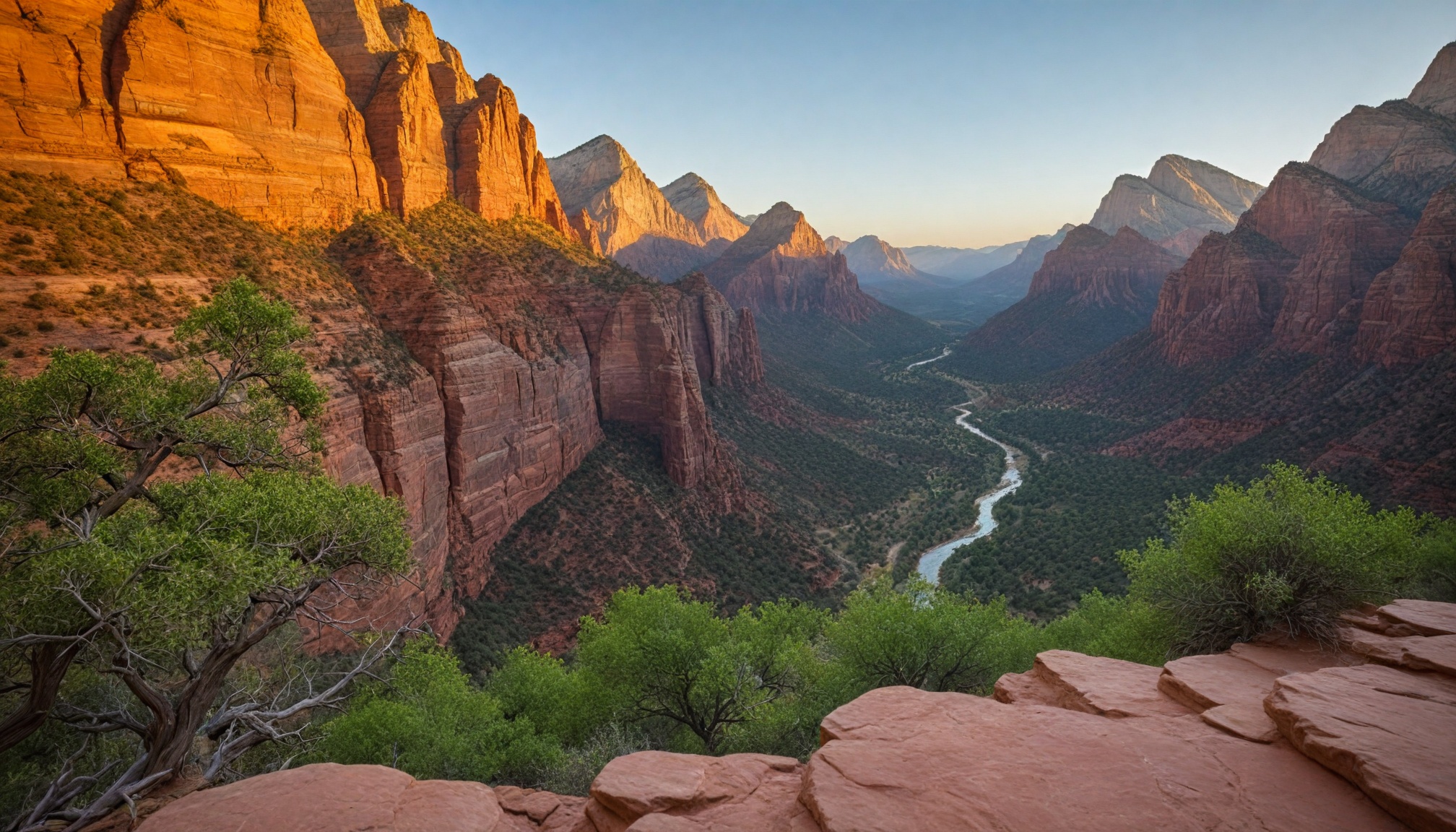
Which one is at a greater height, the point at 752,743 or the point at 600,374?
the point at 600,374

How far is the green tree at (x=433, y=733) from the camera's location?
15.5 metres

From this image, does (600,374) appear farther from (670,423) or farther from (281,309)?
(281,309)

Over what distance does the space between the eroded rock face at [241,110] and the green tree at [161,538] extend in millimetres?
20764

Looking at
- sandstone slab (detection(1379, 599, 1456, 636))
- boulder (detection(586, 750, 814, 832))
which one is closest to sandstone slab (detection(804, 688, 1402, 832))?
boulder (detection(586, 750, 814, 832))

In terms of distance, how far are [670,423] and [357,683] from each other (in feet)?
108

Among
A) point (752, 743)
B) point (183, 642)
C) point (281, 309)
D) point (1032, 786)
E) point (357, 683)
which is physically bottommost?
point (752, 743)

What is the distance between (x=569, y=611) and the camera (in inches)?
1373

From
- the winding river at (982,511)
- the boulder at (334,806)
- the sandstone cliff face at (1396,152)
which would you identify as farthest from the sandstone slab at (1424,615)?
the sandstone cliff face at (1396,152)

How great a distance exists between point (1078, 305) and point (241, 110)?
543 feet

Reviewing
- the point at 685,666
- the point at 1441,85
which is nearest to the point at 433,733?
the point at 685,666

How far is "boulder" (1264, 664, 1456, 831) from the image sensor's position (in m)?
6.24

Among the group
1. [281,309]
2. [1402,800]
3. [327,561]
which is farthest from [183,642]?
[1402,800]

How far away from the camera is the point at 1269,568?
547 inches

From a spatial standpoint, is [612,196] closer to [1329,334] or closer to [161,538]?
[1329,334]
